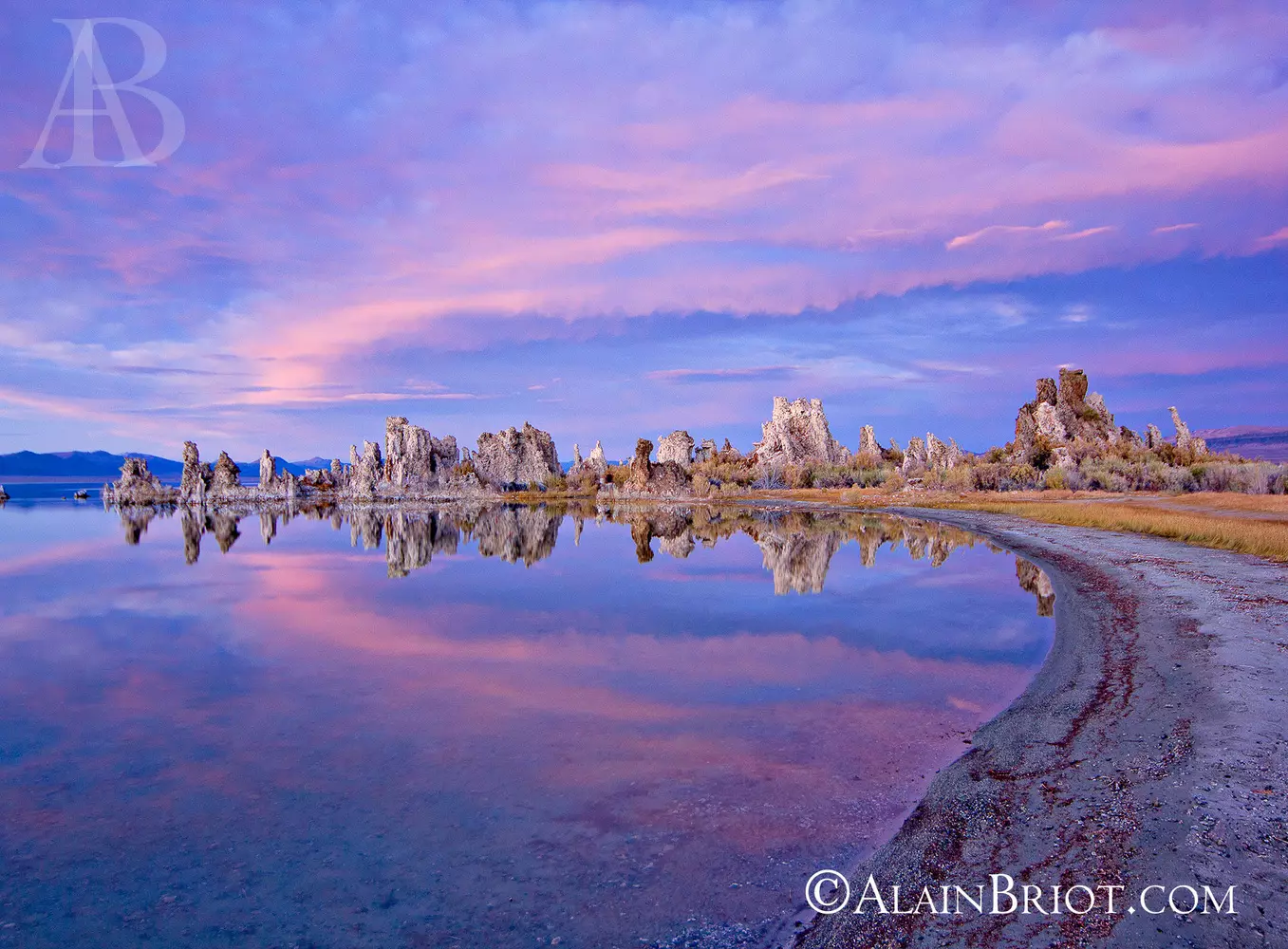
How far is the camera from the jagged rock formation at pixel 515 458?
14900 cm

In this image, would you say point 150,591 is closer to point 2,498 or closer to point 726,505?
point 726,505

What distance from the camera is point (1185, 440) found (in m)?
93.1

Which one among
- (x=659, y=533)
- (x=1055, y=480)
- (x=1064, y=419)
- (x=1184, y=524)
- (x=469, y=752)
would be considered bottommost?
(x=469, y=752)

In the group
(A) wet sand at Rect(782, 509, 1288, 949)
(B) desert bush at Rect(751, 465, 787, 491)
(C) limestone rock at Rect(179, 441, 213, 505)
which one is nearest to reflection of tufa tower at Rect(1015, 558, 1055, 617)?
(A) wet sand at Rect(782, 509, 1288, 949)

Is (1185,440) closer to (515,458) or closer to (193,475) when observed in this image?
(515,458)

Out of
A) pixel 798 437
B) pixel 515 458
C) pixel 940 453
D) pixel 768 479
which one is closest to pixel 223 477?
pixel 515 458

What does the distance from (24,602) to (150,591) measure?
3.56 m

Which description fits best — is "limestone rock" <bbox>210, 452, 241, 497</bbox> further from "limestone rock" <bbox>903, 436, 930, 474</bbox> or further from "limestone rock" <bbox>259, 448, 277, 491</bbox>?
"limestone rock" <bbox>903, 436, 930, 474</bbox>

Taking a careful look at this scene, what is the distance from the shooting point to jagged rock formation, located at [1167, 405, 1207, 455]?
88.6 metres

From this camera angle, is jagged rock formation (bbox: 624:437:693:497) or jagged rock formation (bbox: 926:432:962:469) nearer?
jagged rock formation (bbox: 926:432:962:469)

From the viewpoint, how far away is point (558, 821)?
8.34 metres

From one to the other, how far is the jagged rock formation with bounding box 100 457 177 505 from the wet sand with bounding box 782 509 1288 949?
122657 millimetres

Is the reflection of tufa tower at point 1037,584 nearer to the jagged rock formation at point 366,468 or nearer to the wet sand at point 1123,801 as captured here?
the wet sand at point 1123,801

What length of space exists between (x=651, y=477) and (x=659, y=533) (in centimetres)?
7176
